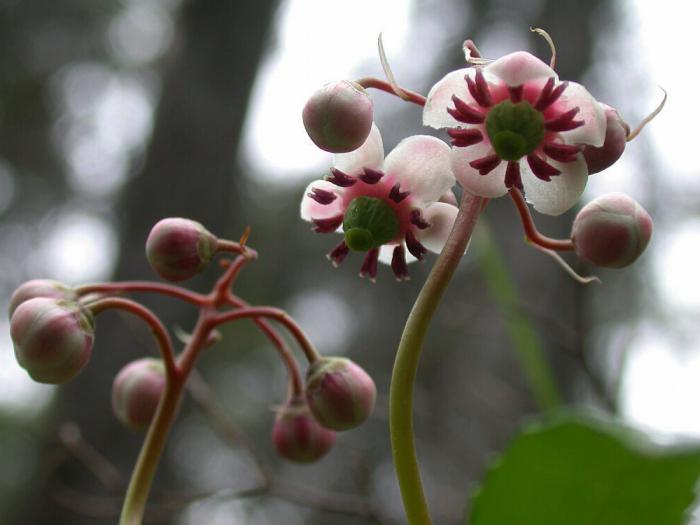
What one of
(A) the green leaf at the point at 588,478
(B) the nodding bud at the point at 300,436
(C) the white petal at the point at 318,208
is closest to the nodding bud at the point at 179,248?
(C) the white petal at the point at 318,208

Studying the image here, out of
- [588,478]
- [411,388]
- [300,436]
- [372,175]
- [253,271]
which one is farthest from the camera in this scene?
[253,271]

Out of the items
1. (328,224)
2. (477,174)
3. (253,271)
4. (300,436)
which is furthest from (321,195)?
(253,271)

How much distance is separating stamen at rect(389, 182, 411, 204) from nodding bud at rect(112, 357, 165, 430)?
30 centimetres

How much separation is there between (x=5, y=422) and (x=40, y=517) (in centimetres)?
268

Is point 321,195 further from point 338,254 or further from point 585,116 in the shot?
point 585,116

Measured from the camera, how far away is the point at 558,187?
517mm

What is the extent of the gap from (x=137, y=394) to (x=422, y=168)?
1.14 ft

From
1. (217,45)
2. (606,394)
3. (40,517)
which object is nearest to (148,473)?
(606,394)

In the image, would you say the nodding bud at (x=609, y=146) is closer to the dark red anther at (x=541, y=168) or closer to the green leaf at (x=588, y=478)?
the dark red anther at (x=541, y=168)

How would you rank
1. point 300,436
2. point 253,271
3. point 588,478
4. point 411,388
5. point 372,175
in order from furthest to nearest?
1. point 253,271
2. point 300,436
3. point 372,175
4. point 411,388
5. point 588,478

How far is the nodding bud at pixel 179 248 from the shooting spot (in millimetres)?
578

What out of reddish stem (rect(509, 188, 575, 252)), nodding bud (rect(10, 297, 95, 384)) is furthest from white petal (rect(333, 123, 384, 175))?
nodding bud (rect(10, 297, 95, 384))

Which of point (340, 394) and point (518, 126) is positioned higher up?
point (518, 126)

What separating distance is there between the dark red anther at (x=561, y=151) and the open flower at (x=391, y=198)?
7 centimetres
